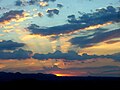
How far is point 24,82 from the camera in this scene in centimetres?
13950

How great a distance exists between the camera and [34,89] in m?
123

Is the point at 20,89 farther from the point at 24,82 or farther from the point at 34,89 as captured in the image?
the point at 24,82

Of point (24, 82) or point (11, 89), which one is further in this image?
point (24, 82)

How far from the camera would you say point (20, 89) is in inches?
4727

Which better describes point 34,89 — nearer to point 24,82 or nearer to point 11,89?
point 11,89

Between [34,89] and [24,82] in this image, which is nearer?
[34,89]

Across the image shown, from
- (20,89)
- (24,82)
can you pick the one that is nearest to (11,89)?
(20,89)

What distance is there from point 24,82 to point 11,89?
1902 cm

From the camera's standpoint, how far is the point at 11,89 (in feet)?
396

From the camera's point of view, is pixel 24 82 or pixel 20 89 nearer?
pixel 20 89

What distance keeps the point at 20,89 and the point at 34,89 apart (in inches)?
219

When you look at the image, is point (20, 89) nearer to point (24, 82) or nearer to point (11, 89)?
point (11, 89)

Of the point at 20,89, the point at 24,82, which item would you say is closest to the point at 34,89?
the point at 20,89

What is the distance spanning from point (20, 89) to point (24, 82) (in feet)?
63.8
